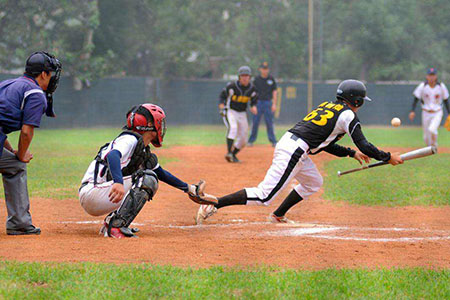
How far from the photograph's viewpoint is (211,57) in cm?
4591

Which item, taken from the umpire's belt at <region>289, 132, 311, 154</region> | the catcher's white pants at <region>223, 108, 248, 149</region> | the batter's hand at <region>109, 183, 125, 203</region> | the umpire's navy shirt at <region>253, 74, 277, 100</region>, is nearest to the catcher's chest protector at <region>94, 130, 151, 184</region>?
the batter's hand at <region>109, 183, 125, 203</region>

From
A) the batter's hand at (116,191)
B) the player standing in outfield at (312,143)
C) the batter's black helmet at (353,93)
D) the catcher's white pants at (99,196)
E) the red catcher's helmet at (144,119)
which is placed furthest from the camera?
the batter's black helmet at (353,93)

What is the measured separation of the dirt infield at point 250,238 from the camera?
218 inches

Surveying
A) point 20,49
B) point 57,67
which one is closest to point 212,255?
point 57,67

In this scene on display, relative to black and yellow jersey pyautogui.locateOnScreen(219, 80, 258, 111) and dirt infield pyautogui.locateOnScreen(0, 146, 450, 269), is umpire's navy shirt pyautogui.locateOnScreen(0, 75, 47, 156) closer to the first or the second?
dirt infield pyautogui.locateOnScreen(0, 146, 450, 269)

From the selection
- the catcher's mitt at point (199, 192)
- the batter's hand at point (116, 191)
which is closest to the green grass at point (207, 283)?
the batter's hand at point (116, 191)

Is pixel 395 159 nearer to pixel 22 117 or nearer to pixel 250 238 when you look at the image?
pixel 250 238

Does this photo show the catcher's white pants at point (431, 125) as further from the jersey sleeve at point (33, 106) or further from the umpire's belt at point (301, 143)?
the jersey sleeve at point (33, 106)

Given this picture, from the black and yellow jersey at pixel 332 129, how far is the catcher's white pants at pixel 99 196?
6.88 ft

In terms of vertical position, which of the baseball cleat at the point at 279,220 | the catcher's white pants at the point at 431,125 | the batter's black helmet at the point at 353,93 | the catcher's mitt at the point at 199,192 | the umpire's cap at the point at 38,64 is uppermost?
the umpire's cap at the point at 38,64

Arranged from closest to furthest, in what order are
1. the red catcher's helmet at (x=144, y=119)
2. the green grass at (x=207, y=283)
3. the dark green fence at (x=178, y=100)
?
the green grass at (x=207, y=283), the red catcher's helmet at (x=144, y=119), the dark green fence at (x=178, y=100)

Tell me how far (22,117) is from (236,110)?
9.49 metres

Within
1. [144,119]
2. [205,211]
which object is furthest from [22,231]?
[205,211]

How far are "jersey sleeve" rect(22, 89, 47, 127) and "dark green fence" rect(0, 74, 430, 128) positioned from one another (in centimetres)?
2339
